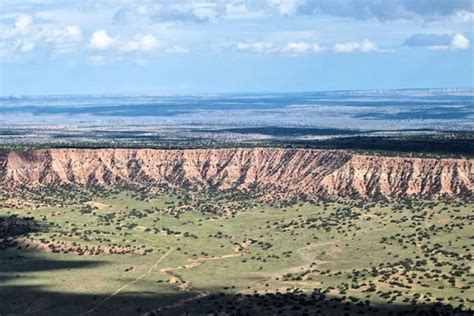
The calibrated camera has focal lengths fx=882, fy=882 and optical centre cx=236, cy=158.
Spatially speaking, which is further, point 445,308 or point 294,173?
point 294,173

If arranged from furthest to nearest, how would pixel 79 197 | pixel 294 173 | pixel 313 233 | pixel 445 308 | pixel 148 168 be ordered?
pixel 148 168, pixel 294 173, pixel 79 197, pixel 313 233, pixel 445 308

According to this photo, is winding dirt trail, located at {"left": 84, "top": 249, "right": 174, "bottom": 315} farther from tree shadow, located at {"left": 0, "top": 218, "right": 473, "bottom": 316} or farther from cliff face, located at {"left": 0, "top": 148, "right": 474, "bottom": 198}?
cliff face, located at {"left": 0, "top": 148, "right": 474, "bottom": 198}

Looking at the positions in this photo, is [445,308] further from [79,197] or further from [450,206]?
[79,197]

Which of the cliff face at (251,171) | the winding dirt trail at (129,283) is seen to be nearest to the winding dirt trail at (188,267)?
the winding dirt trail at (129,283)

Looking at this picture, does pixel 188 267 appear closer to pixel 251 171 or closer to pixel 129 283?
pixel 129 283

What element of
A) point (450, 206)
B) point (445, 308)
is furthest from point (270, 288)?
point (450, 206)

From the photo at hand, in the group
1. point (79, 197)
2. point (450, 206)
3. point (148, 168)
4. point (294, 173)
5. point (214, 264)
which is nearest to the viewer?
point (214, 264)

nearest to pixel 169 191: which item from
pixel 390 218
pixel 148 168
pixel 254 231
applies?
pixel 148 168

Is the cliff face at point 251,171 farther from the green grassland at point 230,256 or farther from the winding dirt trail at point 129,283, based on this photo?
the winding dirt trail at point 129,283
